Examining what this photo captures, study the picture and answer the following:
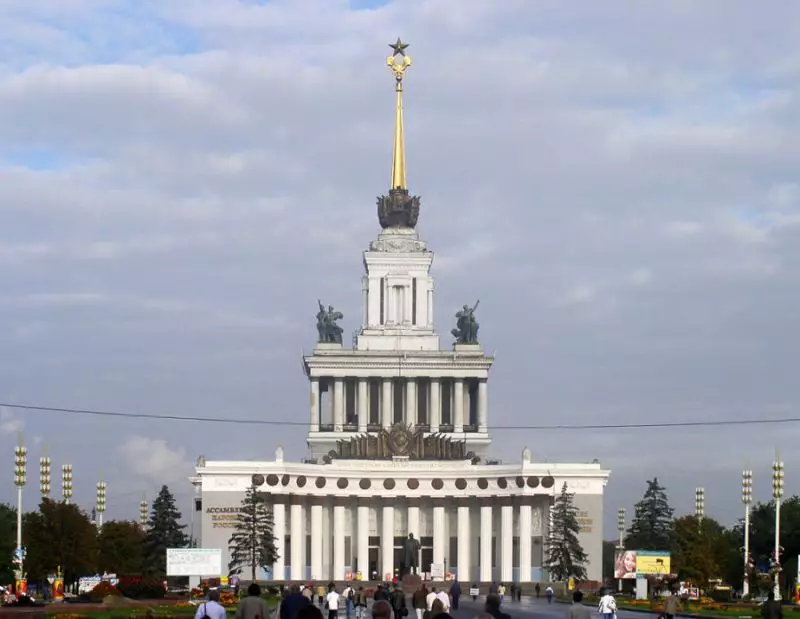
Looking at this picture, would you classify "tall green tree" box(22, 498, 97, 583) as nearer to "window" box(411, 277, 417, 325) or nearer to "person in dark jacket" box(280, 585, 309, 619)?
"window" box(411, 277, 417, 325)

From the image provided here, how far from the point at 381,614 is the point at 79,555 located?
105 m

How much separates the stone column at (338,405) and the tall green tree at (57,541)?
50.9 metres

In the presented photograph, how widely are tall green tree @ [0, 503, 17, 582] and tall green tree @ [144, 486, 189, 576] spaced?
32.5 ft

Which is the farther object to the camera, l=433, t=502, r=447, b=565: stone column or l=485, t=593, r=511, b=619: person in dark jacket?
l=433, t=502, r=447, b=565: stone column

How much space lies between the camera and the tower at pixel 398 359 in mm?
179125

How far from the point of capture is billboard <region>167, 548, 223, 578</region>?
92.9 m

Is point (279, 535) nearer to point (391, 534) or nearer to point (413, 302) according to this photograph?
point (391, 534)

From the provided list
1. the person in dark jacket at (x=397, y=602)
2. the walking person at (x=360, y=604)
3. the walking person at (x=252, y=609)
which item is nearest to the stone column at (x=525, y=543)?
the walking person at (x=360, y=604)

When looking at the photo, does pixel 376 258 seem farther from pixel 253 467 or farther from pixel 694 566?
pixel 694 566

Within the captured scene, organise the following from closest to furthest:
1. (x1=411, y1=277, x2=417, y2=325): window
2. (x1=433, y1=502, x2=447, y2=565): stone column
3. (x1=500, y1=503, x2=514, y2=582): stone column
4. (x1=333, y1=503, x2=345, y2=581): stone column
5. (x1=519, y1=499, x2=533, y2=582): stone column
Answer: (x1=519, y1=499, x2=533, y2=582): stone column, (x1=500, y1=503, x2=514, y2=582): stone column, (x1=333, y1=503, x2=345, y2=581): stone column, (x1=433, y1=502, x2=447, y2=565): stone column, (x1=411, y1=277, x2=417, y2=325): window

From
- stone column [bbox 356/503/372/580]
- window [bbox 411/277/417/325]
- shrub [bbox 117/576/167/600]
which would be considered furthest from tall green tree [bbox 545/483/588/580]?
shrub [bbox 117/576/167/600]

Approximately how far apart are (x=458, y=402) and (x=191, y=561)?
8915cm

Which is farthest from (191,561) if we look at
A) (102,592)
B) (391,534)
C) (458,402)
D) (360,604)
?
(458,402)

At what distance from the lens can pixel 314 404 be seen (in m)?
180
